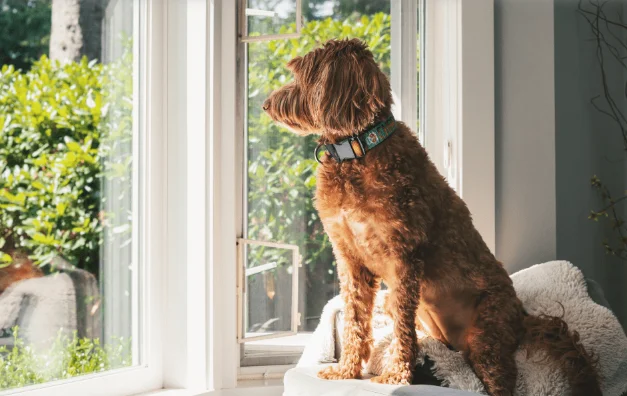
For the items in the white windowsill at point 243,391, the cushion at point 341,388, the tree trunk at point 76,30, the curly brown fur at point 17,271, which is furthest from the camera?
the white windowsill at point 243,391

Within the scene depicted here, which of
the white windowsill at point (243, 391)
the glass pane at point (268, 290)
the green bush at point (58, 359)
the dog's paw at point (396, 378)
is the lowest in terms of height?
the white windowsill at point (243, 391)

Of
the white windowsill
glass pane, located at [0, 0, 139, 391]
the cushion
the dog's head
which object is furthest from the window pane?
the dog's head

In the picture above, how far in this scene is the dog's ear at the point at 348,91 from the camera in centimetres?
159

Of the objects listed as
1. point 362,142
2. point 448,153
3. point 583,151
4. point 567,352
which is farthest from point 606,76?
point 362,142

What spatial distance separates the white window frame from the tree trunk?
0.59 ft

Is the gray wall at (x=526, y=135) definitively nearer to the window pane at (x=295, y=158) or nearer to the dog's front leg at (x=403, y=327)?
the window pane at (x=295, y=158)

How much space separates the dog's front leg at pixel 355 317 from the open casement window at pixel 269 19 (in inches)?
36.6

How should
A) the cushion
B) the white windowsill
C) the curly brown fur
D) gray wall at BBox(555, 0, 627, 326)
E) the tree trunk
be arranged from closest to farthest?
1. the cushion
2. the curly brown fur
3. the tree trunk
4. the white windowsill
5. gray wall at BBox(555, 0, 627, 326)

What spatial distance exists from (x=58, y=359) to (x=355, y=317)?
95cm

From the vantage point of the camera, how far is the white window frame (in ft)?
7.45

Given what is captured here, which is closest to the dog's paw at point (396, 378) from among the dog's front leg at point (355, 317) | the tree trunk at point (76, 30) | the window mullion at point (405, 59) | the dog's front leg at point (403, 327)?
the dog's front leg at point (403, 327)

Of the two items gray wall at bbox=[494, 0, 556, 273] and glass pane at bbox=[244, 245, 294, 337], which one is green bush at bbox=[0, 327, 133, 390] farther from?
gray wall at bbox=[494, 0, 556, 273]

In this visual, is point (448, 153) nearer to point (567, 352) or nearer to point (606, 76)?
point (606, 76)

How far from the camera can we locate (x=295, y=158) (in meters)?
2.48
